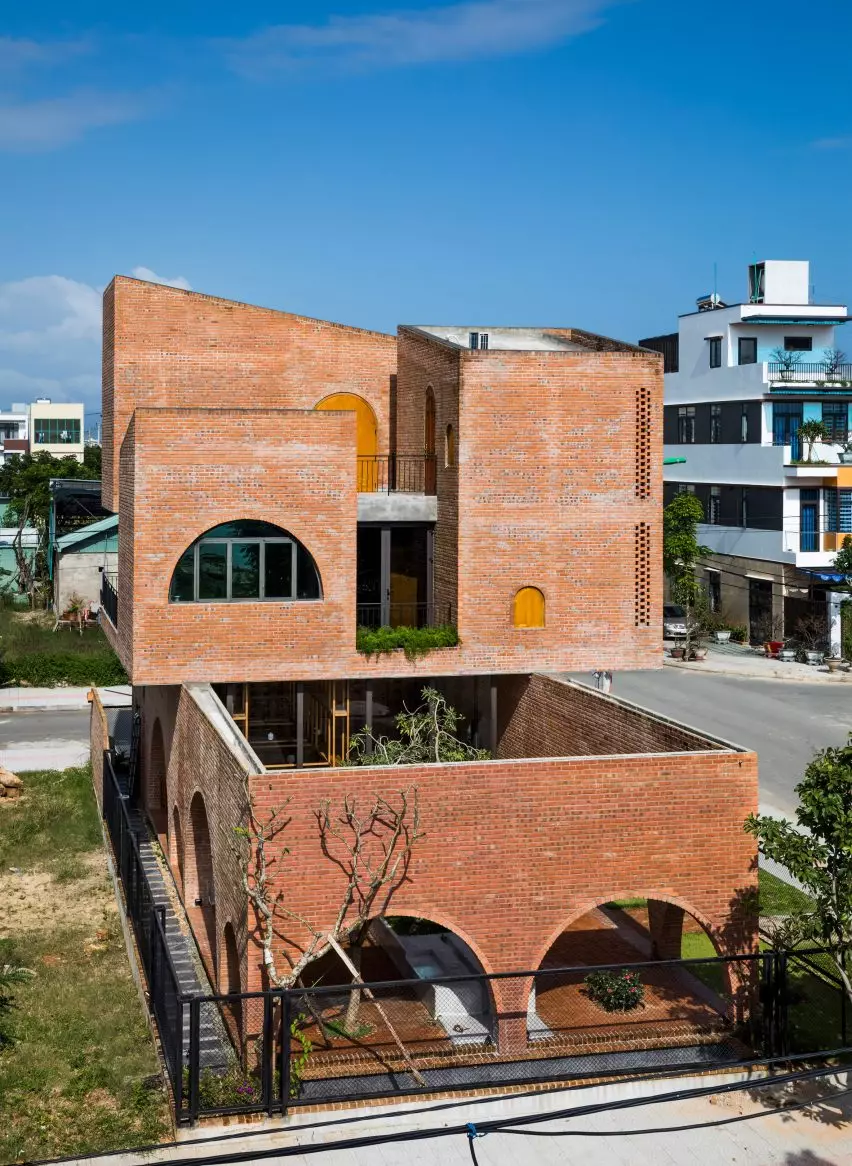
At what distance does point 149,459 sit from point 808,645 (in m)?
32.5

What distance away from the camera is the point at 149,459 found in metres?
22.0

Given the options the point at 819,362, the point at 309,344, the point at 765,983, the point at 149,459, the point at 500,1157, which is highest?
the point at 819,362

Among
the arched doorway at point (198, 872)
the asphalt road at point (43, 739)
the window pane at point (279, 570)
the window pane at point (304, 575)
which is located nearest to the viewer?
the arched doorway at point (198, 872)

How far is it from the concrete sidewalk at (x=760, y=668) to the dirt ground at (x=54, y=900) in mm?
24700

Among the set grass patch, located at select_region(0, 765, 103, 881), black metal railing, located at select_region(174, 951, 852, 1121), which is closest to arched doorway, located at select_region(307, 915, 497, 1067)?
black metal railing, located at select_region(174, 951, 852, 1121)

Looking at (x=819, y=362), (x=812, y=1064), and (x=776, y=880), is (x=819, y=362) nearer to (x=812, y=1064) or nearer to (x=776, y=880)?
(x=776, y=880)

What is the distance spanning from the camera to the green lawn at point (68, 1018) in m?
14.8

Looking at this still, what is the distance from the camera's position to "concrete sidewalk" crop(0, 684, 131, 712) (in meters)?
41.7

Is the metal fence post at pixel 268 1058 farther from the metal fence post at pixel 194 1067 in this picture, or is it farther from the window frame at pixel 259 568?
the window frame at pixel 259 568

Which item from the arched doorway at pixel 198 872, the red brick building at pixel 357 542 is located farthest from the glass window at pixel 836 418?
the arched doorway at pixel 198 872

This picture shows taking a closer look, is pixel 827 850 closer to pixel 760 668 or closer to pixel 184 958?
pixel 184 958

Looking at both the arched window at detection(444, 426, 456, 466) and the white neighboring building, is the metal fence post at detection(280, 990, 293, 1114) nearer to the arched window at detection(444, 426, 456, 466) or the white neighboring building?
the arched window at detection(444, 426, 456, 466)

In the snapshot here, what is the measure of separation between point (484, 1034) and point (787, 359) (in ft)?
139

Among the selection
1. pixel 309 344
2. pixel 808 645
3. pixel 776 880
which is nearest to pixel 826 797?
pixel 776 880
